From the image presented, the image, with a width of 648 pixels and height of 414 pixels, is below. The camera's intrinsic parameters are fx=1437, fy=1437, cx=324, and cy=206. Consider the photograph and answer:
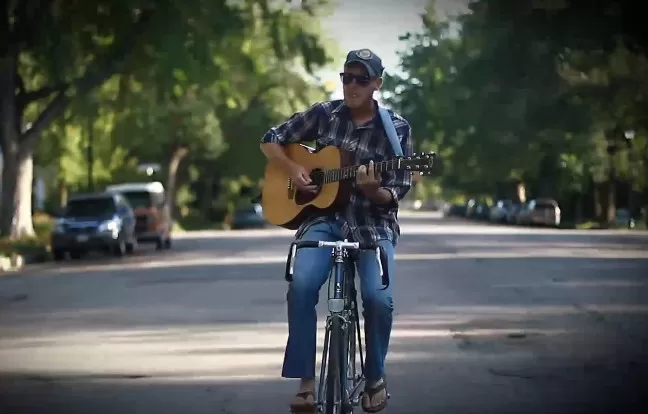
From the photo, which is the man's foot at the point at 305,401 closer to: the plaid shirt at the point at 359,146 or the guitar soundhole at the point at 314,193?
the plaid shirt at the point at 359,146

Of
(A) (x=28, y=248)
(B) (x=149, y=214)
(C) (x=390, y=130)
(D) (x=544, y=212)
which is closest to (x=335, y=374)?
(C) (x=390, y=130)

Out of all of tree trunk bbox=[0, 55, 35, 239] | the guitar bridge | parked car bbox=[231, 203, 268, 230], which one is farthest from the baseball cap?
parked car bbox=[231, 203, 268, 230]

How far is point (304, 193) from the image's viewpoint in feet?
23.0

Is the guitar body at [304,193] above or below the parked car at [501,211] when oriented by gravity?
above

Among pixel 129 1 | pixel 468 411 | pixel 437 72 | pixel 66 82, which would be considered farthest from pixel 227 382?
pixel 437 72

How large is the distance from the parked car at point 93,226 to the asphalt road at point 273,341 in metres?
6.83

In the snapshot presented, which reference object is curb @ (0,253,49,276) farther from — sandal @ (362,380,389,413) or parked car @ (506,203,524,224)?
parked car @ (506,203,524,224)

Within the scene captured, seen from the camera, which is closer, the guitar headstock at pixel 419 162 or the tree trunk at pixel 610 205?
the guitar headstock at pixel 419 162

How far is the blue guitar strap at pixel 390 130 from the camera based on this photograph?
22.3ft

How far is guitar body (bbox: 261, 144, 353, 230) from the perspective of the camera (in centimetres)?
686

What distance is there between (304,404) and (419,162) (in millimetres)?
1247

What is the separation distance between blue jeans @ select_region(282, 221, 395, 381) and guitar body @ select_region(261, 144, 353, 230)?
0.12m

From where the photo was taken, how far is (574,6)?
3161 centimetres

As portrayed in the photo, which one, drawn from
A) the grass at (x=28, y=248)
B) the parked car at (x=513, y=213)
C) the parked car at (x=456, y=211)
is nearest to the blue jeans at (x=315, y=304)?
the grass at (x=28, y=248)
